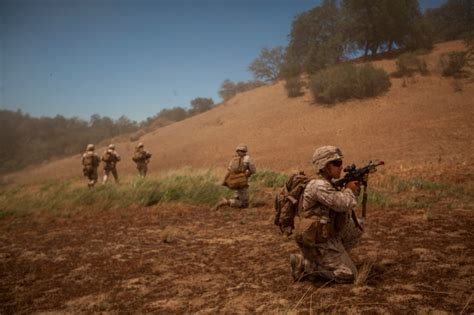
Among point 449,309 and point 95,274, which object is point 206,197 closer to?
point 95,274

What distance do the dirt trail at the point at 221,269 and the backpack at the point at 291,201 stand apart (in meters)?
0.67

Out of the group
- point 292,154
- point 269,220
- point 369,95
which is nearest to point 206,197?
point 269,220

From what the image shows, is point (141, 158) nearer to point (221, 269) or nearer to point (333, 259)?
point (221, 269)

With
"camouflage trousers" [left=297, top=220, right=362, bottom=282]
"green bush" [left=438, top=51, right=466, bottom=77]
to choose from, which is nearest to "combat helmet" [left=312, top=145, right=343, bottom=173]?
"camouflage trousers" [left=297, top=220, right=362, bottom=282]

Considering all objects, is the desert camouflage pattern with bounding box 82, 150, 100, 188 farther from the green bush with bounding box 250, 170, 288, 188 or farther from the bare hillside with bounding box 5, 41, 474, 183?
the bare hillside with bounding box 5, 41, 474, 183

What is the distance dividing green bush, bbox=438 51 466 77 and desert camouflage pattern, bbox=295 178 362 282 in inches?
873

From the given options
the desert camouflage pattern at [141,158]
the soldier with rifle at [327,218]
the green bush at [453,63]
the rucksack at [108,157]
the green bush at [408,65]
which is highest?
the green bush at [408,65]

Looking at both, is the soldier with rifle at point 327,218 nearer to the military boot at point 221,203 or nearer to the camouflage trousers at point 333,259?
the camouflage trousers at point 333,259

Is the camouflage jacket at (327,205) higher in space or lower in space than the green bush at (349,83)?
lower

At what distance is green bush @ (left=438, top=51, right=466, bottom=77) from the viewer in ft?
64.8

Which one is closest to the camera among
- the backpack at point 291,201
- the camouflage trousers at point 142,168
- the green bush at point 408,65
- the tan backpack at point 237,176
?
the backpack at point 291,201

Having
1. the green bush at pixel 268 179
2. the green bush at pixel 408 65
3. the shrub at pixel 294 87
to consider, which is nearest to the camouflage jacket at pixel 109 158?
the green bush at pixel 268 179

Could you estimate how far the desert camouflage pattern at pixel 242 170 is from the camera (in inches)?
293

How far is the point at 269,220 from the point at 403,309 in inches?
154
